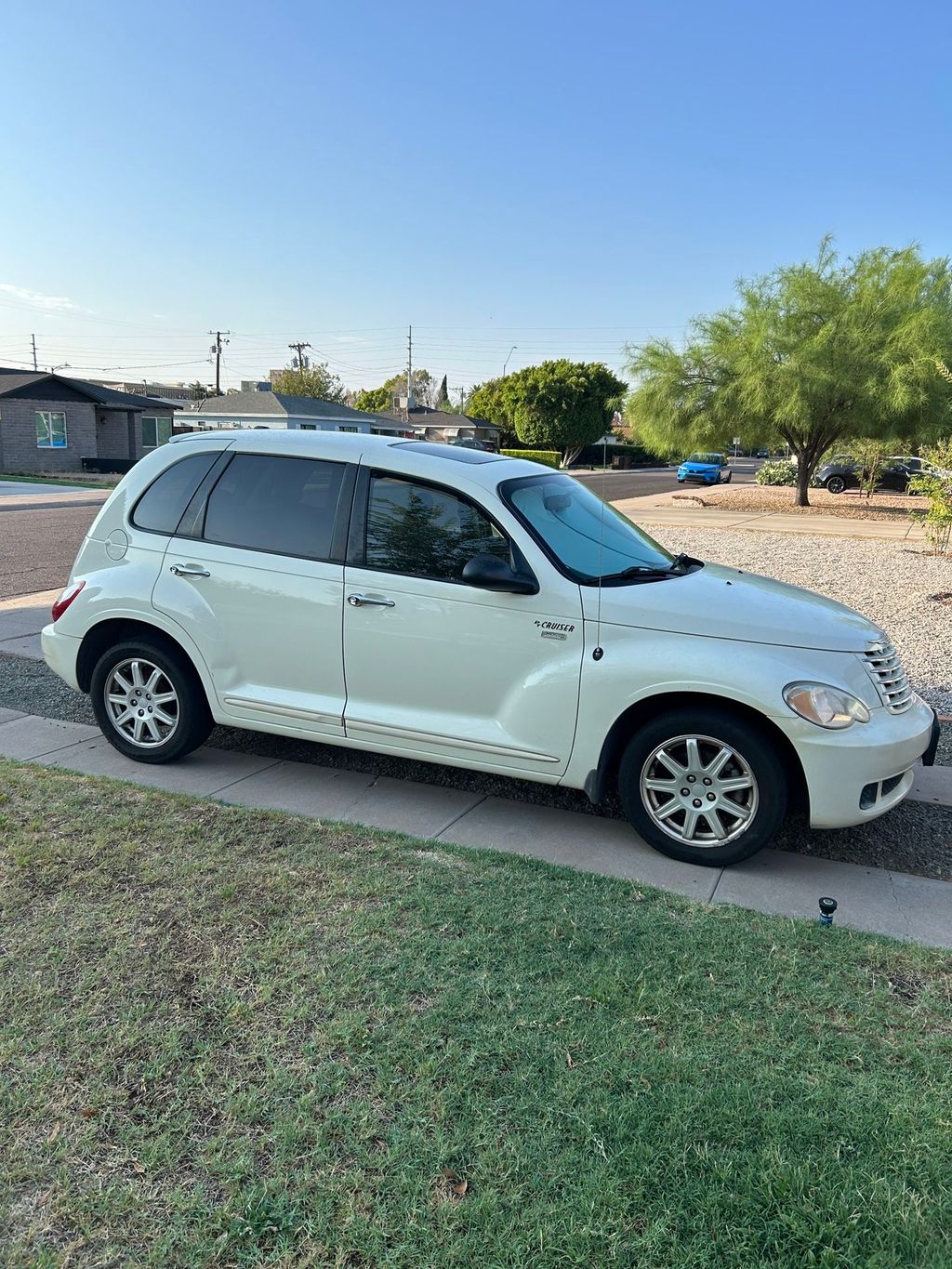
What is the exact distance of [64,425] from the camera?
3784 centimetres

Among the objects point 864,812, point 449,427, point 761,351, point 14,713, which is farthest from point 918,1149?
point 449,427

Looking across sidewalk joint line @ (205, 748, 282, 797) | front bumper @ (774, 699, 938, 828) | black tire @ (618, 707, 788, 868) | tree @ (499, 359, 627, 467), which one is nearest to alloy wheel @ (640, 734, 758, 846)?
black tire @ (618, 707, 788, 868)

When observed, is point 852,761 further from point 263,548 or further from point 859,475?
point 859,475

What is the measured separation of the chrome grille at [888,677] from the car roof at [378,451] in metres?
1.96

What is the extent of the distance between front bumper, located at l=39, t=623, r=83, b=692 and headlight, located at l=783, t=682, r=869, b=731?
3915 millimetres

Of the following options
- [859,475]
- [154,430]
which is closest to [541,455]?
[154,430]

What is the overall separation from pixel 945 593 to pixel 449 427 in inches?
2667

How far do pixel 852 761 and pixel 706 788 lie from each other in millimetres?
625

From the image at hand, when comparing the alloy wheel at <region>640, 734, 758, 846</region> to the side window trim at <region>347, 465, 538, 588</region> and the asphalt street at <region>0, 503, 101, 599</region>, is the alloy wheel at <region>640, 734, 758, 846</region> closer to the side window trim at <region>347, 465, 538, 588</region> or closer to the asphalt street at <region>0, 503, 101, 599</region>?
the side window trim at <region>347, 465, 538, 588</region>

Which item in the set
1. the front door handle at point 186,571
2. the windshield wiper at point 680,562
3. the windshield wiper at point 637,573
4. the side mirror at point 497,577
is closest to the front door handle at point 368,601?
the side mirror at point 497,577

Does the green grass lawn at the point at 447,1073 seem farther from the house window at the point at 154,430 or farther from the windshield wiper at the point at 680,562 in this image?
the house window at the point at 154,430

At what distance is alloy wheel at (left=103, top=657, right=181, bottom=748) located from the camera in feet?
16.9

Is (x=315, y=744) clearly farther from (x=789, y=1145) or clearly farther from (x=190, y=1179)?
(x=789, y=1145)

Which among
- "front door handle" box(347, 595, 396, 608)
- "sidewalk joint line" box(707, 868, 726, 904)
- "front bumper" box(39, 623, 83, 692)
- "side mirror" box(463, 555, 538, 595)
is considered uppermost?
"side mirror" box(463, 555, 538, 595)
